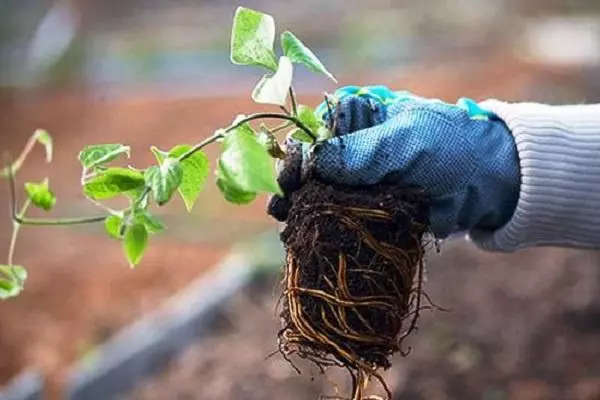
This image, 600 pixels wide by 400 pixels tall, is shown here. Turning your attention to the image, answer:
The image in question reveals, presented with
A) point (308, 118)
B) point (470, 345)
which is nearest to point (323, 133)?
point (308, 118)

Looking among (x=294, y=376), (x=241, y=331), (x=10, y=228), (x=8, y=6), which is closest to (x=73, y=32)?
(x=8, y=6)

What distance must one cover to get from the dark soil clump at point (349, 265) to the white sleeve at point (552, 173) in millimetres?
106

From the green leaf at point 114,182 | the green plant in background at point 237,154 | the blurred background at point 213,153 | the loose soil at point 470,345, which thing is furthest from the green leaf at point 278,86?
the blurred background at point 213,153

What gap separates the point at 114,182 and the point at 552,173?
34cm

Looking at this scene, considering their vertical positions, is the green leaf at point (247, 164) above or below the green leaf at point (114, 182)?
above

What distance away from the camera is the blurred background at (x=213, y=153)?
69.5 inches

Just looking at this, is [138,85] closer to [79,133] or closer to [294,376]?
[79,133]

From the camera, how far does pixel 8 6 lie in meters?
4.20

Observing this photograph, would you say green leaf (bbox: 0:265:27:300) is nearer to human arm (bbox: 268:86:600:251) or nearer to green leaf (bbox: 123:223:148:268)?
green leaf (bbox: 123:223:148:268)

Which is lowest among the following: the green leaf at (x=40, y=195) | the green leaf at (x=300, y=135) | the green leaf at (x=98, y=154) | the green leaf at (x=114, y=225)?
the green leaf at (x=40, y=195)

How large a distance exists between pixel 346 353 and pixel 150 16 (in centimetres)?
420

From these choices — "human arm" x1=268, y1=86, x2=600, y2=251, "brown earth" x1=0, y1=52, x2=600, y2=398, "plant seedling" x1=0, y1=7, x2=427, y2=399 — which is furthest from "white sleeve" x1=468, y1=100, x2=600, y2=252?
"brown earth" x1=0, y1=52, x2=600, y2=398

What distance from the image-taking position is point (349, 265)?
2.60 ft

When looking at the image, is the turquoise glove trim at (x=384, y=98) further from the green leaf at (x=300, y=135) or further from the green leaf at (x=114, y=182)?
the green leaf at (x=114, y=182)
